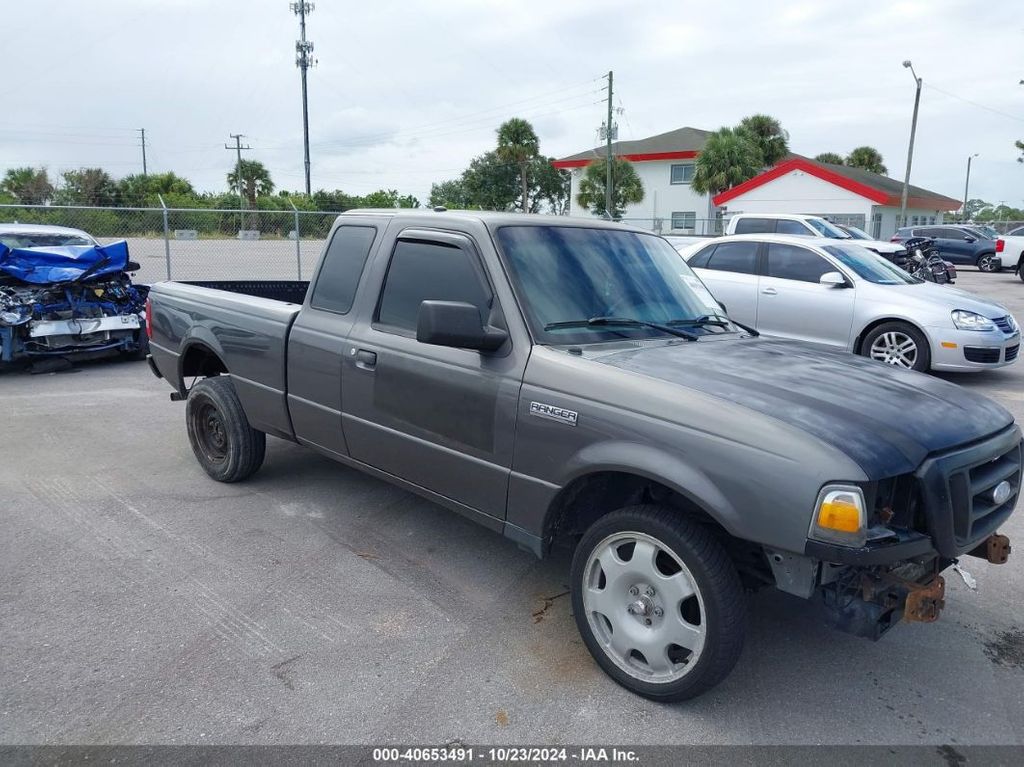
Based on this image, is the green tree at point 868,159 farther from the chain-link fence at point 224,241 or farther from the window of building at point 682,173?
the chain-link fence at point 224,241

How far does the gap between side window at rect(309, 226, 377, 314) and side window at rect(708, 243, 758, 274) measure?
6.82 m

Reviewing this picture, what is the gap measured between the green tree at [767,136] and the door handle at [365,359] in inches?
1905

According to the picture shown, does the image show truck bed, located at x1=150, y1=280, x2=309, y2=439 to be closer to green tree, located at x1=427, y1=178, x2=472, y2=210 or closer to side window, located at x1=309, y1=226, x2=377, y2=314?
side window, located at x1=309, y1=226, x2=377, y2=314

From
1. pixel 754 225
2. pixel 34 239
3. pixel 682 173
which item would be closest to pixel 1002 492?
pixel 34 239

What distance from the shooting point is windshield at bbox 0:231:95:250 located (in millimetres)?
11508

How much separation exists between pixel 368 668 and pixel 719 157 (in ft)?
144

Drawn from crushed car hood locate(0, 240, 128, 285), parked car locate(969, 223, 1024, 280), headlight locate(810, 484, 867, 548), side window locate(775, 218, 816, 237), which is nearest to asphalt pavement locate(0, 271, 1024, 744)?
headlight locate(810, 484, 867, 548)

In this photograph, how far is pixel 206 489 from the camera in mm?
5488

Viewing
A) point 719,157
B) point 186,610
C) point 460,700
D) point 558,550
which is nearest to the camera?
point 460,700

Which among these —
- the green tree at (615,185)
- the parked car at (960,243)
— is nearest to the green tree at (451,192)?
the green tree at (615,185)

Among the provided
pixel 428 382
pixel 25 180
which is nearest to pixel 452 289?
pixel 428 382

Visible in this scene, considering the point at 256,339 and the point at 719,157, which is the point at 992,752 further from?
the point at 719,157

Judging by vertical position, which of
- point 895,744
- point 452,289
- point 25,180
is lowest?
point 895,744

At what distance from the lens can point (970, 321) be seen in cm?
895
